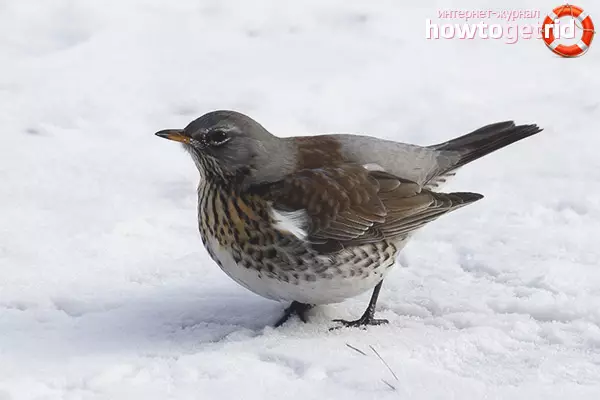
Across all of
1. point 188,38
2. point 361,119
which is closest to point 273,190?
point 361,119

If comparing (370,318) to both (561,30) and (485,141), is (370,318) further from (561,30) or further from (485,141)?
(561,30)

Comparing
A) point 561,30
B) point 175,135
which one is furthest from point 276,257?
point 561,30

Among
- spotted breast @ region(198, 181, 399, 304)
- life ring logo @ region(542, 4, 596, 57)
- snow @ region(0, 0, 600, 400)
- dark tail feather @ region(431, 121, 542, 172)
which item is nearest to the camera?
snow @ region(0, 0, 600, 400)

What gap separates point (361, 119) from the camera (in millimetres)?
8031

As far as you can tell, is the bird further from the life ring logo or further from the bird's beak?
the life ring logo

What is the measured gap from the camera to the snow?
4.39 m

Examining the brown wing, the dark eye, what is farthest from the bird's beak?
the brown wing

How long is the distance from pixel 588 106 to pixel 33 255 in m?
4.56

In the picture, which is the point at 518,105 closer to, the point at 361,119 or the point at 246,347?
the point at 361,119

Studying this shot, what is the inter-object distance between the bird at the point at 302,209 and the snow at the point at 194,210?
0.28 meters

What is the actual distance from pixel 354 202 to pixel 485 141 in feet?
4.19

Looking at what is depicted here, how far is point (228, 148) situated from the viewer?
505cm

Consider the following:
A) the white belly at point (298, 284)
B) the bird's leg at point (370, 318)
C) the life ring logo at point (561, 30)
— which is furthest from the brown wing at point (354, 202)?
the life ring logo at point (561, 30)

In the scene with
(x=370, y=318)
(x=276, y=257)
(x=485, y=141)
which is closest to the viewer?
(x=276, y=257)
